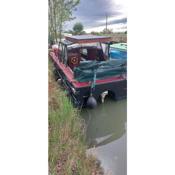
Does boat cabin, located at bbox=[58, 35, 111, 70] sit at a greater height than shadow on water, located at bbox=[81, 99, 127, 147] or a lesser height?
greater

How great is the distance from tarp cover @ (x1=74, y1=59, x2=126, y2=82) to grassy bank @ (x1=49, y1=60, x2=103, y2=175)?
6.0 inches

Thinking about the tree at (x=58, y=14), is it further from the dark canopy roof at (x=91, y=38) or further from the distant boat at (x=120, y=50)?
the distant boat at (x=120, y=50)

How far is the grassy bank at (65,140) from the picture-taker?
127 cm

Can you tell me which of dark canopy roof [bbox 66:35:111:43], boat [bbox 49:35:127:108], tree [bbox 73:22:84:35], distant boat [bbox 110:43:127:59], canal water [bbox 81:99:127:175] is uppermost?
tree [bbox 73:22:84:35]

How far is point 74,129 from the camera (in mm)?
1439

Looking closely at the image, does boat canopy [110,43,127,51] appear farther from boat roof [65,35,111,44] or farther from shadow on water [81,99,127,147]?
shadow on water [81,99,127,147]

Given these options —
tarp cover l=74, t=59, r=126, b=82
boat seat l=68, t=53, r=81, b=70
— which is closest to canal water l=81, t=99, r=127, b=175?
tarp cover l=74, t=59, r=126, b=82

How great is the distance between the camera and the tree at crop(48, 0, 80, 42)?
4.12 ft
